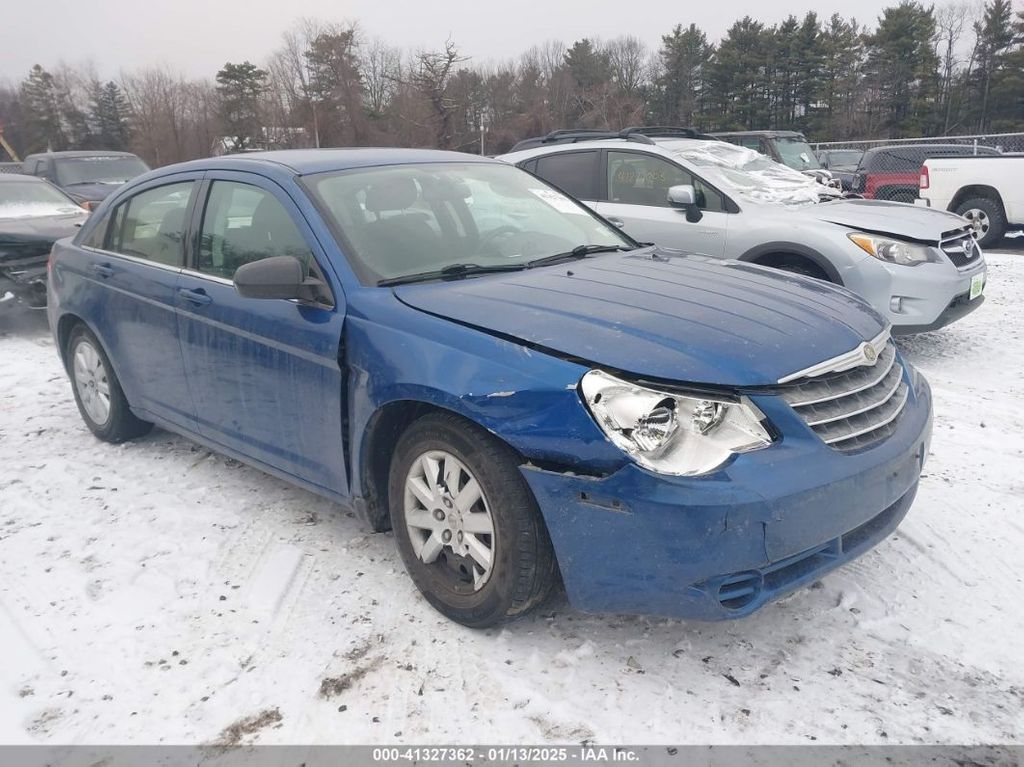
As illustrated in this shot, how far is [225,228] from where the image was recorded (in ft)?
12.3

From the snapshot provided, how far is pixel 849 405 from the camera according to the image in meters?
2.65

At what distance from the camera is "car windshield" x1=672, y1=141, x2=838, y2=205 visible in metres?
6.61

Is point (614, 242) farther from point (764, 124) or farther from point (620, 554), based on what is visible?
point (764, 124)

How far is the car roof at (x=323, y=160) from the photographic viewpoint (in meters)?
3.62

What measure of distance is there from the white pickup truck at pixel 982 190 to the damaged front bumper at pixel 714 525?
11.3 m

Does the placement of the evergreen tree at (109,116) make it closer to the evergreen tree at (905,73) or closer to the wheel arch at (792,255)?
the evergreen tree at (905,73)

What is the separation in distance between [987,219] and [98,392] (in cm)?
1263

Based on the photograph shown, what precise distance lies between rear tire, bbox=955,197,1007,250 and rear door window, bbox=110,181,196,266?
12.0m

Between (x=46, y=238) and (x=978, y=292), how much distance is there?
28.1ft

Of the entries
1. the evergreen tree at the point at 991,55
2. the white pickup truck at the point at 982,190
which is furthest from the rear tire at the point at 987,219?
the evergreen tree at the point at 991,55

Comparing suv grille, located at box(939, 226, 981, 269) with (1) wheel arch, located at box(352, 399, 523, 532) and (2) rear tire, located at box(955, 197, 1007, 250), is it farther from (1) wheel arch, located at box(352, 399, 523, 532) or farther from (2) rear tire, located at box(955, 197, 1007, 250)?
(2) rear tire, located at box(955, 197, 1007, 250)

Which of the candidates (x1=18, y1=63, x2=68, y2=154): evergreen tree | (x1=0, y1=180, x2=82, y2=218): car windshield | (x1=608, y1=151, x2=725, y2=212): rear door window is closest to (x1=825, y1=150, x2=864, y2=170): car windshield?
(x1=608, y1=151, x2=725, y2=212): rear door window

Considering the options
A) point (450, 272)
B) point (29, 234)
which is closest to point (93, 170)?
point (29, 234)

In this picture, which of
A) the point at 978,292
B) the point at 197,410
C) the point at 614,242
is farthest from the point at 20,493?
the point at 978,292
